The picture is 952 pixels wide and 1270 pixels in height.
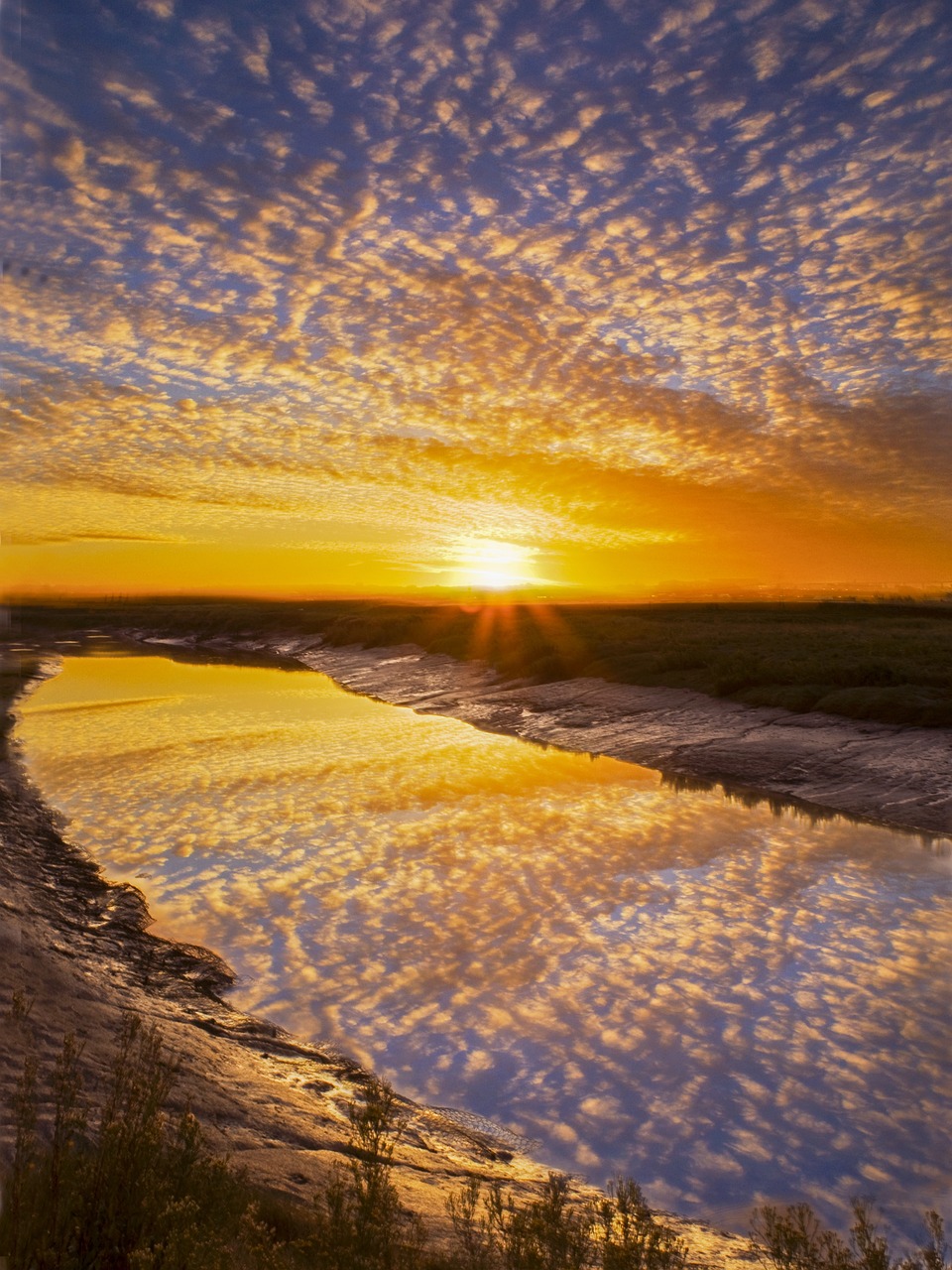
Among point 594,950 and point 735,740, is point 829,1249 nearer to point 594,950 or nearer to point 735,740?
point 594,950

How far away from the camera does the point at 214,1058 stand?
688 centimetres

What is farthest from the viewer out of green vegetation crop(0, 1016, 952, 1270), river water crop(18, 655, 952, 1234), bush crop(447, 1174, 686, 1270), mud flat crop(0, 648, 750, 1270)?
river water crop(18, 655, 952, 1234)

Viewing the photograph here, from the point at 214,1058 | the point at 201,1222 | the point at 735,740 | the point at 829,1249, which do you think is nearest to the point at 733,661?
the point at 735,740

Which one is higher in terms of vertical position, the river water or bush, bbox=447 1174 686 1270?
bush, bbox=447 1174 686 1270

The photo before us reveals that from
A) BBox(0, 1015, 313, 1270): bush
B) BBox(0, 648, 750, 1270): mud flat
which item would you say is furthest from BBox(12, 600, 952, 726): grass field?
BBox(0, 1015, 313, 1270): bush

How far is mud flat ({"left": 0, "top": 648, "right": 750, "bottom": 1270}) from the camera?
17.8ft

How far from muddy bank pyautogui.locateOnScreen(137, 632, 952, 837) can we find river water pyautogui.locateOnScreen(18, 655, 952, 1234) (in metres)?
1.67

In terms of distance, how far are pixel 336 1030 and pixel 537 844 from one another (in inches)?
248

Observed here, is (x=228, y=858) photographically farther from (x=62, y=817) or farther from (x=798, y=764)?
(x=798, y=764)

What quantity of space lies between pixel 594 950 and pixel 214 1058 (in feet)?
15.0

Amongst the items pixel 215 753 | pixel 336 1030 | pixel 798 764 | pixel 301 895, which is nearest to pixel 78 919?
pixel 301 895

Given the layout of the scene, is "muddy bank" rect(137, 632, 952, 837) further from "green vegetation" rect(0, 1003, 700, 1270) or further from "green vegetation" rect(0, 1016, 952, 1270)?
"green vegetation" rect(0, 1003, 700, 1270)

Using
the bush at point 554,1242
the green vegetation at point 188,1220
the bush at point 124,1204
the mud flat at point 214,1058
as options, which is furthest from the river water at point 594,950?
the bush at point 124,1204

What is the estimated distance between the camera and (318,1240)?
13.4 feet
